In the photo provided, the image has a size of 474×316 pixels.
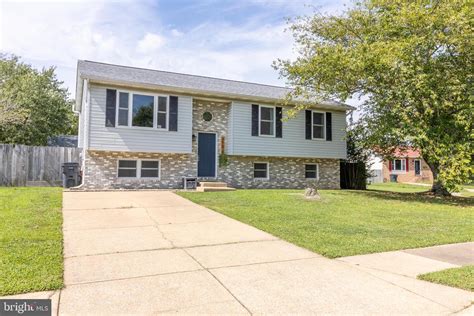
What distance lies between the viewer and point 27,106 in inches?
866

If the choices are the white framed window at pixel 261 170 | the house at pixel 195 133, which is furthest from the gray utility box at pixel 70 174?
the white framed window at pixel 261 170

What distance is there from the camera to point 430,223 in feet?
24.2

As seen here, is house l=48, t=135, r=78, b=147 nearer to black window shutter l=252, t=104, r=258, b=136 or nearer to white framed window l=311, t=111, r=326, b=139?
black window shutter l=252, t=104, r=258, b=136

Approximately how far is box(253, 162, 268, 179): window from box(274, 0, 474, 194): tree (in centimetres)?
441

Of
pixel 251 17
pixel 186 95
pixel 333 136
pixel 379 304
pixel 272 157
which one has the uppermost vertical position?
pixel 251 17

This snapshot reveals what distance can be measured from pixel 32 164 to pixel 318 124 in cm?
1302

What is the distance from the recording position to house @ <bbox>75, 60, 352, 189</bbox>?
12734 millimetres

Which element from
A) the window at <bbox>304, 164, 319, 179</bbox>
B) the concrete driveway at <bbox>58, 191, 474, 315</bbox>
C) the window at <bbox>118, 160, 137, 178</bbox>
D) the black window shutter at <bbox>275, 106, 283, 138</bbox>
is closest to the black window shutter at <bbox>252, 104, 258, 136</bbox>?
the black window shutter at <bbox>275, 106, 283, 138</bbox>

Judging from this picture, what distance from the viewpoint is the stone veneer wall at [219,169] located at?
12992 millimetres

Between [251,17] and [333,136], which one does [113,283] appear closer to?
[251,17]

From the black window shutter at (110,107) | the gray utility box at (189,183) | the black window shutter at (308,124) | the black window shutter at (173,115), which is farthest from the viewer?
the black window shutter at (308,124)

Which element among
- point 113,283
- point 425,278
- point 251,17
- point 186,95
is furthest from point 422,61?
point 113,283

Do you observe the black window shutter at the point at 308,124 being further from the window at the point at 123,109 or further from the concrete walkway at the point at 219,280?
the concrete walkway at the point at 219,280

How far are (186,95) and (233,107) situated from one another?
7.24 feet
